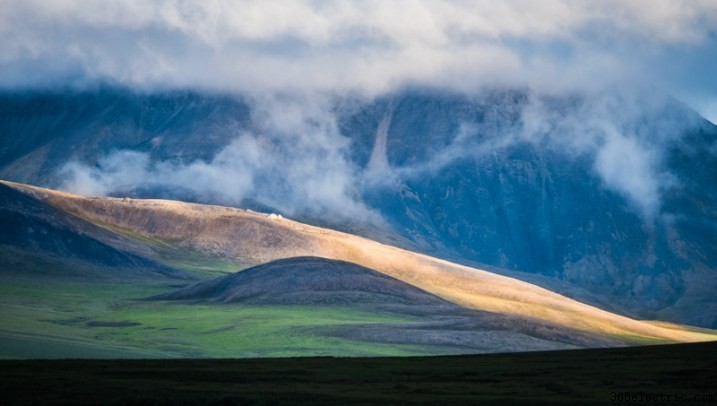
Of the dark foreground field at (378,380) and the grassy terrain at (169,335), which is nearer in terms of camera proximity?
the dark foreground field at (378,380)

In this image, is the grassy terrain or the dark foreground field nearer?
the dark foreground field

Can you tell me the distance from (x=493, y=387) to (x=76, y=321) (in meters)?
113

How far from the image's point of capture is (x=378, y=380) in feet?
286

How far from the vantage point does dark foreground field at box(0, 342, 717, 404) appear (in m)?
71.4

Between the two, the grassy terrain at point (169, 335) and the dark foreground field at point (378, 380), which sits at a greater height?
the grassy terrain at point (169, 335)

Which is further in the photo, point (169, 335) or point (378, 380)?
point (169, 335)

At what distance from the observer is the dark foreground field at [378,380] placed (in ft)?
234

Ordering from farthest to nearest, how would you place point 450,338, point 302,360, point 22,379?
1. point 450,338
2. point 302,360
3. point 22,379

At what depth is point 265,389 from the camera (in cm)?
7738

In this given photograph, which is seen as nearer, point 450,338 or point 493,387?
point 493,387

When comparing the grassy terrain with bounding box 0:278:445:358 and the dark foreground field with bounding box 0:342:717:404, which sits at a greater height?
the grassy terrain with bounding box 0:278:445:358

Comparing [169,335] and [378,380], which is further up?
[169,335]

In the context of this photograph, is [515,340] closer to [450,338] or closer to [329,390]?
[450,338]

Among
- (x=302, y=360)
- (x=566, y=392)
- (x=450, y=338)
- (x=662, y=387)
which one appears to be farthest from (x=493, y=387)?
(x=450, y=338)
